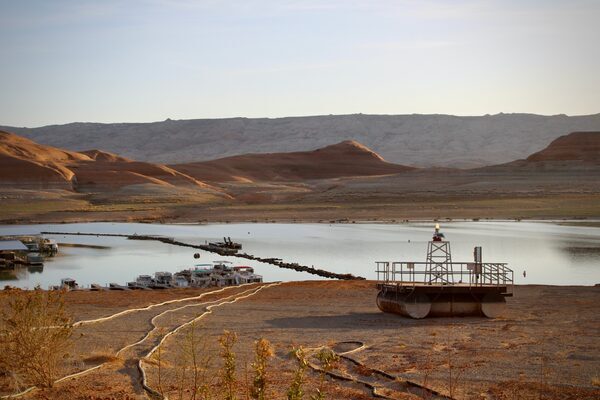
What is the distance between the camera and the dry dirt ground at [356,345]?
42.3ft

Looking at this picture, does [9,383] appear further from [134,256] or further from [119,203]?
[119,203]

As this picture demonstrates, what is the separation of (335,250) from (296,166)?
119 m

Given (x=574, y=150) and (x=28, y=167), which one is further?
(x=574, y=150)

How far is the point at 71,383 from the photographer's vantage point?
42.7 ft

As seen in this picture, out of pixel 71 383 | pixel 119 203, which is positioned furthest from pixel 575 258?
pixel 119 203

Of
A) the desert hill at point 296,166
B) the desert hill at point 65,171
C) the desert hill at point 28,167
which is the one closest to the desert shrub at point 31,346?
the desert hill at point 65,171

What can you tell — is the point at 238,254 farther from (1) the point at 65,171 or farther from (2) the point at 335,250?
(1) the point at 65,171

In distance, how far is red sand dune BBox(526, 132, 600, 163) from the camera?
119m

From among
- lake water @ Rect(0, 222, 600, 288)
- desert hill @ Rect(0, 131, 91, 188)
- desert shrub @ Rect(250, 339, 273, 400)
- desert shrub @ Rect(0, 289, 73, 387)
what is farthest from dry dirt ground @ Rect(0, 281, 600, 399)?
desert hill @ Rect(0, 131, 91, 188)

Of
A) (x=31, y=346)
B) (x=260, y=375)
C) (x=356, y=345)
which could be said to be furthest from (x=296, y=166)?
(x=260, y=375)

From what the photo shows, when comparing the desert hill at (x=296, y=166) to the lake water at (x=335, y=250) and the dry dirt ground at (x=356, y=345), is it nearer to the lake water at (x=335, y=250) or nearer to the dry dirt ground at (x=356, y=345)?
the lake water at (x=335, y=250)

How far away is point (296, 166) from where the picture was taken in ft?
543

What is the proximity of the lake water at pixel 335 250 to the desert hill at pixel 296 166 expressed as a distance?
79.1m

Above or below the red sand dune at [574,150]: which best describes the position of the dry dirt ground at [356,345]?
below
